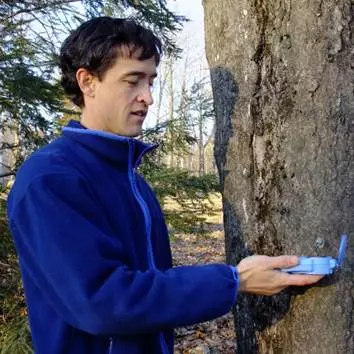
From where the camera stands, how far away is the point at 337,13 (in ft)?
5.58

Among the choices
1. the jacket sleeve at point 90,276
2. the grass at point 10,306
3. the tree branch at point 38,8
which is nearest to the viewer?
the jacket sleeve at point 90,276

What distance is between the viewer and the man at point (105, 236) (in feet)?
4.13

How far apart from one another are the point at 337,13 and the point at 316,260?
837 millimetres

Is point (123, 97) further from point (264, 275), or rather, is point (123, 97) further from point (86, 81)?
point (264, 275)

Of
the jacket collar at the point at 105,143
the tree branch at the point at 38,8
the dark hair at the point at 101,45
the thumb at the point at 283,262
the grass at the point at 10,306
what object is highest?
the tree branch at the point at 38,8

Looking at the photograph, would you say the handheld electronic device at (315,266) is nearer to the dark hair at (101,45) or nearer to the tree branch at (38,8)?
the dark hair at (101,45)

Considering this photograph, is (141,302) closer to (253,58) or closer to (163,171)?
(253,58)

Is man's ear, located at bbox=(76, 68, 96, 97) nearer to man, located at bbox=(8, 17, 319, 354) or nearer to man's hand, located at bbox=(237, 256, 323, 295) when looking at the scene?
man, located at bbox=(8, 17, 319, 354)

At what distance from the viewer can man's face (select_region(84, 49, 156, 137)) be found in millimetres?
1547

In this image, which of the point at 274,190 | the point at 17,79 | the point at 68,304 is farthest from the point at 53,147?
the point at 17,79

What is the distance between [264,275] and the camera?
1.48m

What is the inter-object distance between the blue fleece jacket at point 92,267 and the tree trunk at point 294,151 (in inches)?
16.0

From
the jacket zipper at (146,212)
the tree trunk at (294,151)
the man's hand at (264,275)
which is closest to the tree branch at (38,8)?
the tree trunk at (294,151)

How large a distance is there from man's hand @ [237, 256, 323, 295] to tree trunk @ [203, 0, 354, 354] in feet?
0.62
